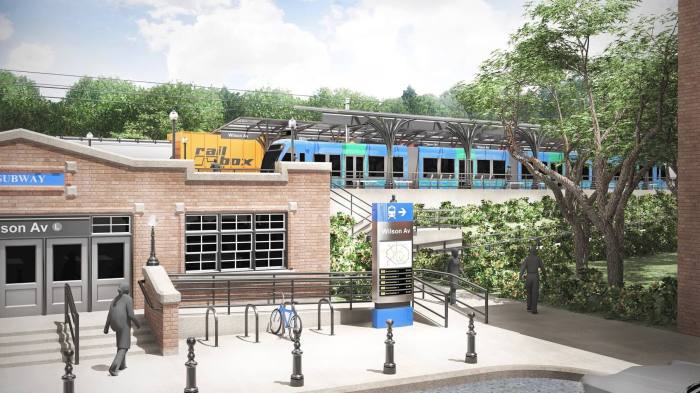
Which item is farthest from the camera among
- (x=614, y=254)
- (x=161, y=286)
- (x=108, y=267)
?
(x=614, y=254)

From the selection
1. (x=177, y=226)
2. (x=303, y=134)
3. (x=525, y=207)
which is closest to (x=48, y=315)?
(x=177, y=226)

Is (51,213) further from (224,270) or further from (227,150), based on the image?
(227,150)

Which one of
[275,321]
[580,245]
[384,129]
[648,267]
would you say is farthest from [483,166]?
[275,321]

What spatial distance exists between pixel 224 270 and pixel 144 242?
98.4 inches

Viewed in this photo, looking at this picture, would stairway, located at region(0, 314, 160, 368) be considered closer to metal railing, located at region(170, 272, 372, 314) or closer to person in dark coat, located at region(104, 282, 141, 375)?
person in dark coat, located at region(104, 282, 141, 375)

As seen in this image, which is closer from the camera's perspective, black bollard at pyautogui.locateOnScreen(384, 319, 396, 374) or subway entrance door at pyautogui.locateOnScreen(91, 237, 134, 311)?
black bollard at pyautogui.locateOnScreen(384, 319, 396, 374)

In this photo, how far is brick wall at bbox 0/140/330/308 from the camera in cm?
1664

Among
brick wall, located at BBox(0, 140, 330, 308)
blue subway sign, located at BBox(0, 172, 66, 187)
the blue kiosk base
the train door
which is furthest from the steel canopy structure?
the blue kiosk base

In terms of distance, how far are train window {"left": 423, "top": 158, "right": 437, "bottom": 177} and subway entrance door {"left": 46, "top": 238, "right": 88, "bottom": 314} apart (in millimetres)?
23950

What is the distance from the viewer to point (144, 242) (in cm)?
1784

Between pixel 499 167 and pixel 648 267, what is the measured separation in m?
15.0

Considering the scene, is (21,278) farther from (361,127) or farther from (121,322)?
(361,127)

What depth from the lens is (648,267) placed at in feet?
95.4

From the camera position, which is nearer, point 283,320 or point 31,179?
point 283,320
